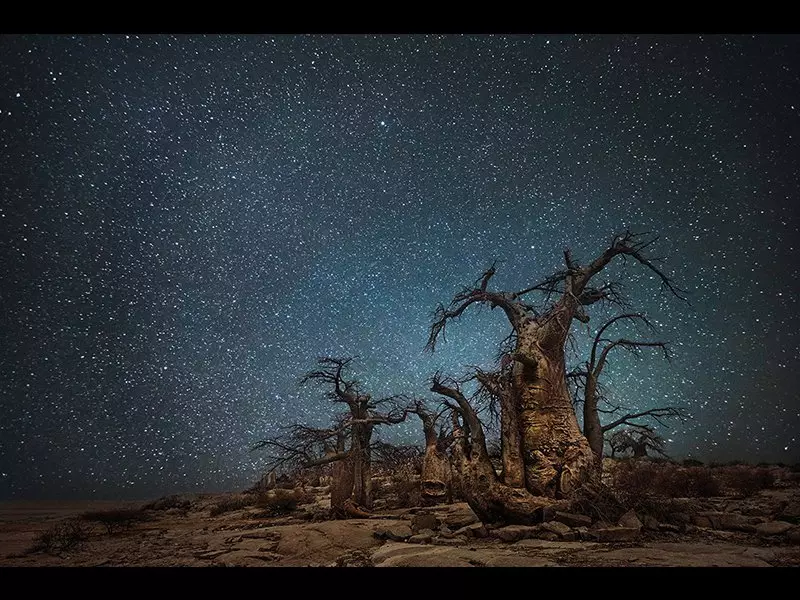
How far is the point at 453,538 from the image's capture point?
20.4 feet

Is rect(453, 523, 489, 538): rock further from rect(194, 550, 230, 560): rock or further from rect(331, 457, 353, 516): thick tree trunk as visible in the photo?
rect(194, 550, 230, 560): rock

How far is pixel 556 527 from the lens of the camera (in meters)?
6.14

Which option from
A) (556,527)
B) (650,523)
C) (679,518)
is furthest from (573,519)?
(679,518)

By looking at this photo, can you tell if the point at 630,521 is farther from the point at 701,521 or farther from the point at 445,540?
the point at 445,540

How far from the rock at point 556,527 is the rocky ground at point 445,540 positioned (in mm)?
12

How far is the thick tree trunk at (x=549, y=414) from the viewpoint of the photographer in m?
6.86

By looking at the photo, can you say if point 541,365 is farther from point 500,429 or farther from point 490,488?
point 490,488

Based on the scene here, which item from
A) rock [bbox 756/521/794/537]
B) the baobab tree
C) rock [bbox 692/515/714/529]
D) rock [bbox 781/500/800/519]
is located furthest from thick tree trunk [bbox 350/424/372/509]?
rock [bbox 781/500/800/519]

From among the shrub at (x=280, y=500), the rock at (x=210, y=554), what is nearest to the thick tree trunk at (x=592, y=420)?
the shrub at (x=280, y=500)

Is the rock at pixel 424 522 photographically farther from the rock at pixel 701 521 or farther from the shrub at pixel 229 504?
the shrub at pixel 229 504
